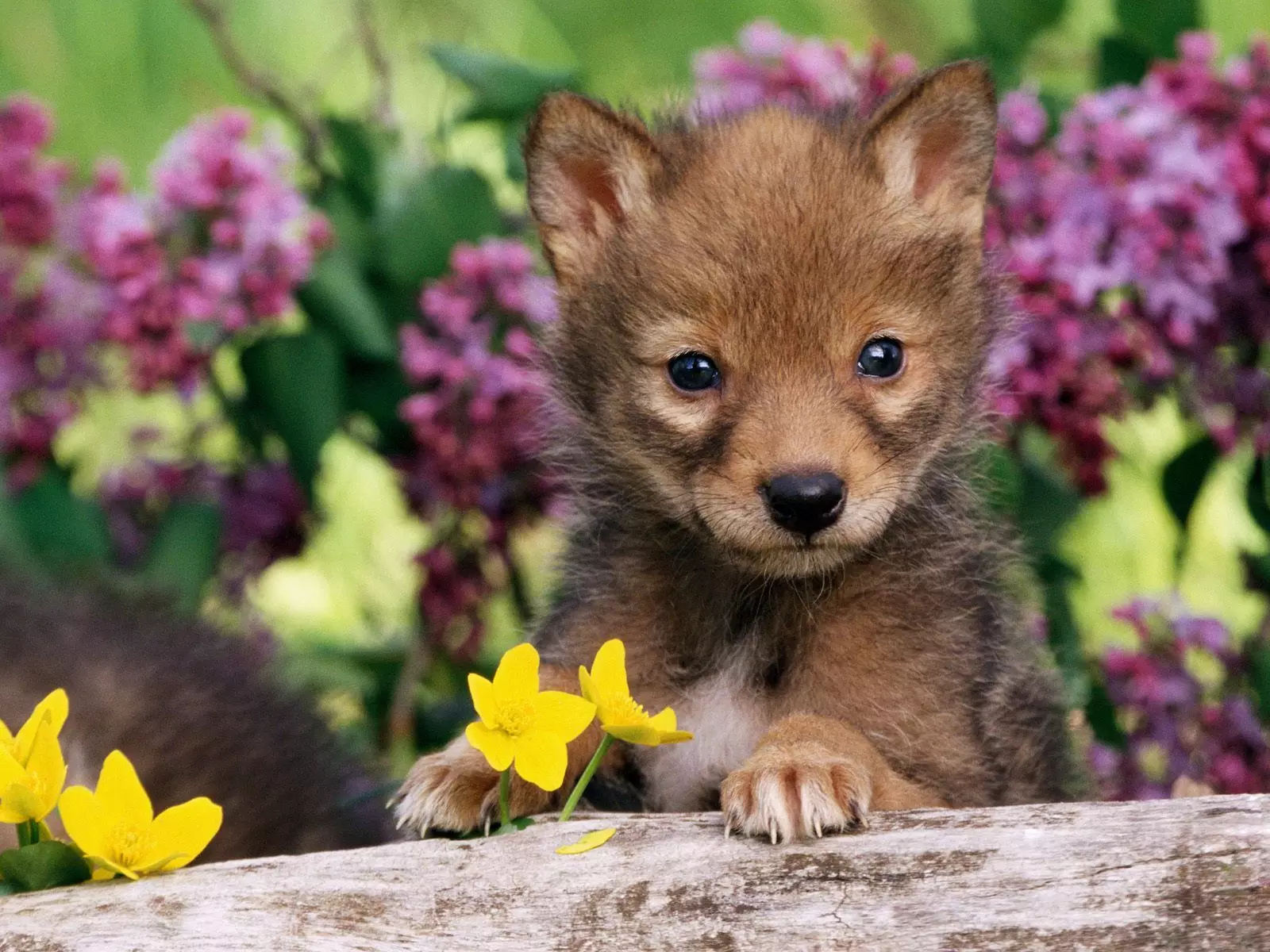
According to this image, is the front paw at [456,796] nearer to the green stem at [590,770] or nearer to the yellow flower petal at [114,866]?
the green stem at [590,770]

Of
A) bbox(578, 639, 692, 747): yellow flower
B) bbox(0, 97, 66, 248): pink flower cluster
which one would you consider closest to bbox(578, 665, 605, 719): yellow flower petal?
bbox(578, 639, 692, 747): yellow flower

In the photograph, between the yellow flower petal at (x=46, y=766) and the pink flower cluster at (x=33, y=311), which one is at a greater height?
the pink flower cluster at (x=33, y=311)

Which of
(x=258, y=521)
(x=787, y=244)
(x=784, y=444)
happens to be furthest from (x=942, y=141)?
(x=258, y=521)

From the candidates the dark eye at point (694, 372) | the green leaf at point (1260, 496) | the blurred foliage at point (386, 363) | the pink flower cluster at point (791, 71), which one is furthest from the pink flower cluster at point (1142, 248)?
the dark eye at point (694, 372)

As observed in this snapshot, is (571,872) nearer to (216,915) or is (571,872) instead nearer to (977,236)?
(216,915)

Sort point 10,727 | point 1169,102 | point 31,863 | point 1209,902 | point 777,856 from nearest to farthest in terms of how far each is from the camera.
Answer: point 1209,902 < point 777,856 < point 31,863 < point 10,727 < point 1169,102

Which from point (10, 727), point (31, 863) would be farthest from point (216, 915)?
point (10, 727)
